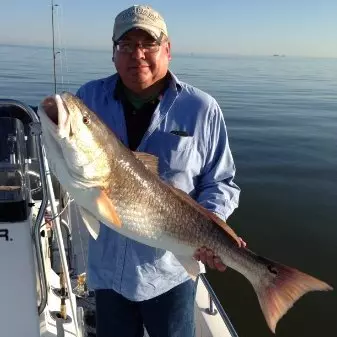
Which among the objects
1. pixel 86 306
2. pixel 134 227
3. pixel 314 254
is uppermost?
pixel 134 227

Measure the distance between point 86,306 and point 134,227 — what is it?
2507mm

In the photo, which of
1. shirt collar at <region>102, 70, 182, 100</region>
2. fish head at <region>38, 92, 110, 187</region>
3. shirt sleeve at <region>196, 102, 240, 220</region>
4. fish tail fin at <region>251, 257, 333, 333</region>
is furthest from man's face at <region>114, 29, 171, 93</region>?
fish tail fin at <region>251, 257, 333, 333</region>

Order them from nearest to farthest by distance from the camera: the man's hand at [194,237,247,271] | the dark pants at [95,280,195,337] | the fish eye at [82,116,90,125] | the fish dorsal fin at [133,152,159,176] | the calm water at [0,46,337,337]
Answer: the fish eye at [82,116,90,125] < the fish dorsal fin at [133,152,159,176] < the man's hand at [194,237,247,271] < the dark pants at [95,280,195,337] < the calm water at [0,46,337,337]

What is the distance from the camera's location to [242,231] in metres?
8.71

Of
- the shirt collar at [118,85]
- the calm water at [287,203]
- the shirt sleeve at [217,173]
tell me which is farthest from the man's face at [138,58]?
the calm water at [287,203]

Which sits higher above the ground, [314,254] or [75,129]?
[75,129]

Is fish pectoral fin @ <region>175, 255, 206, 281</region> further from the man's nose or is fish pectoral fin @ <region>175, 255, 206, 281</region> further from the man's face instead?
the man's nose

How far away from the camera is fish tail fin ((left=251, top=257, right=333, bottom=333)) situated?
2.54 meters

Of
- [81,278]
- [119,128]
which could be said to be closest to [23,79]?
[81,278]

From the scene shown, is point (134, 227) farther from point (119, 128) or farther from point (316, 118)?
point (316, 118)

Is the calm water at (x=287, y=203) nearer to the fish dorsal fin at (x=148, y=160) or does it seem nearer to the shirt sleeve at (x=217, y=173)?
the shirt sleeve at (x=217, y=173)

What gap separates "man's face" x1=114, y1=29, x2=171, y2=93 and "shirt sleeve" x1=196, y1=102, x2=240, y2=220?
44 cm

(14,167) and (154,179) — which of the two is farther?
(14,167)

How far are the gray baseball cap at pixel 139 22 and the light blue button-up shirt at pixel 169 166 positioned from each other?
30cm
